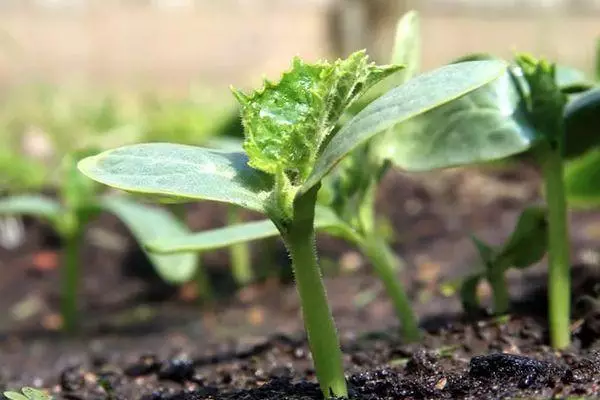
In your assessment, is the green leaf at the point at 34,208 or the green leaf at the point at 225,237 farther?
the green leaf at the point at 34,208

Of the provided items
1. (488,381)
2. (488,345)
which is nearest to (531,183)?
(488,345)

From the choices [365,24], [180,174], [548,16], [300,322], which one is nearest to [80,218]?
[300,322]

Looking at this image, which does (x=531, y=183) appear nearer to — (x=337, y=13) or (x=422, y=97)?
(x=422, y=97)

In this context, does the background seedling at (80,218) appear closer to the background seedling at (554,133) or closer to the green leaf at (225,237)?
the green leaf at (225,237)

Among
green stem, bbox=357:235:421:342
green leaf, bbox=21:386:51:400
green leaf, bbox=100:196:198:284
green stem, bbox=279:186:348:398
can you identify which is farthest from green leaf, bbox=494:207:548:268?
green leaf, bbox=100:196:198:284

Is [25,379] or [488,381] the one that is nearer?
A: [488,381]

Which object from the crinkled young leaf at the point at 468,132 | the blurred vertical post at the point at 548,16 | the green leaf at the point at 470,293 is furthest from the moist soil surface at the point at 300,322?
the blurred vertical post at the point at 548,16
